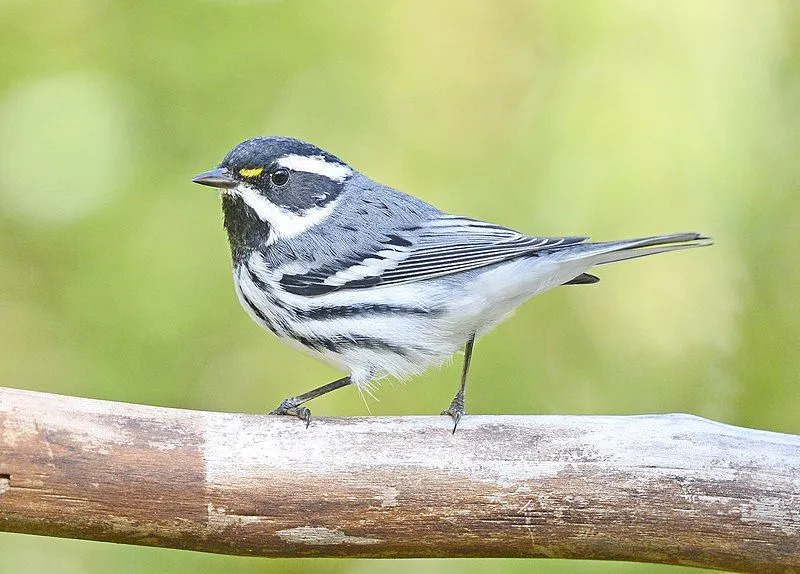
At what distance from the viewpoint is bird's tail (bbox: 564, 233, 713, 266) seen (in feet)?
10.4

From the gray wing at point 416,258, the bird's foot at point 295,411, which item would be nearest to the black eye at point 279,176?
the gray wing at point 416,258

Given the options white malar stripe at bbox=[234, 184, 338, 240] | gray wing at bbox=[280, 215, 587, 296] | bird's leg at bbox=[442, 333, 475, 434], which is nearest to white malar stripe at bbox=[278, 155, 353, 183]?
white malar stripe at bbox=[234, 184, 338, 240]

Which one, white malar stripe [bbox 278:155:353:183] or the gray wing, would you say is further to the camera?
white malar stripe [bbox 278:155:353:183]

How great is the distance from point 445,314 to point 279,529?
108 centimetres

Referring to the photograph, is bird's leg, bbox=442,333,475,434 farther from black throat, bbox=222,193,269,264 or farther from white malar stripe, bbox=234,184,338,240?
black throat, bbox=222,193,269,264

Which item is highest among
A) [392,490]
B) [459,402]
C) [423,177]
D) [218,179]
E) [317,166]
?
[423,177]

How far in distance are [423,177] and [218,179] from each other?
1.50 m

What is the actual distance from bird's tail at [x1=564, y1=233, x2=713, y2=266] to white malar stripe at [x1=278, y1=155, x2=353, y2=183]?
1102 millimetres

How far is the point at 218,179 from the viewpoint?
3.68m

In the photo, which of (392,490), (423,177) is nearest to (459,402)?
(392,490)

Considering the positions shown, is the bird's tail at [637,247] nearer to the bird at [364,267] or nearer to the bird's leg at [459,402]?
the bird at [364,267]

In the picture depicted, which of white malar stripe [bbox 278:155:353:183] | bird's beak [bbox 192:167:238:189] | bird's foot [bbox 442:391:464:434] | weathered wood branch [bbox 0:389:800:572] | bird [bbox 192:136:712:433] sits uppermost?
white malar stripe [bbox 278:155:353:183]

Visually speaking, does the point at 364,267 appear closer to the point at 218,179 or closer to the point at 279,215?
the point at 279,215

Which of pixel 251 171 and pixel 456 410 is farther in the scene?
pixel 251 171
